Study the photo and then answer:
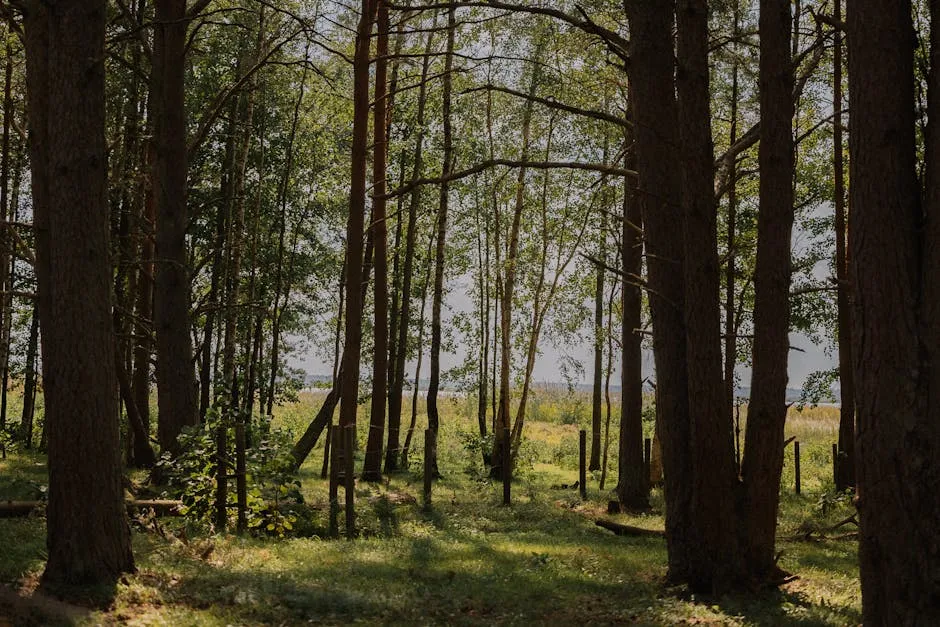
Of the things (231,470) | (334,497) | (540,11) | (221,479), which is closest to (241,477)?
(221,479)

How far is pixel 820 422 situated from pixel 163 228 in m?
28.9

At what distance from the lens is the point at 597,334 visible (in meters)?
23.8

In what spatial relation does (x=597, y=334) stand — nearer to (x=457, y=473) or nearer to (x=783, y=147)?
(x=457, y=473)

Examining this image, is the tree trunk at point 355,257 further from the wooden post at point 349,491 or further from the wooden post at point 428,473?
the wooden post at point 349,491

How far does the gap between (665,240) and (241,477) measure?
17.8 ft

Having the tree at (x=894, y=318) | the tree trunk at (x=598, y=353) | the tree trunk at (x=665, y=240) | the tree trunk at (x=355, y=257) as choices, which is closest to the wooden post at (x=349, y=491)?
the tree trunk at (x=355, y=257)

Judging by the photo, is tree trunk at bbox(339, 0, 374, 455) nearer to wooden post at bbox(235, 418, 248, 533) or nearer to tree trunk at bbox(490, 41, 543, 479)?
wooden post at bbox(235, 418, 248, 533)

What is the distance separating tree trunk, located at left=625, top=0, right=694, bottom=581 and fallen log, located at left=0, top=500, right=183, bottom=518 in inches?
227

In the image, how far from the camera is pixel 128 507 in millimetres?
10180

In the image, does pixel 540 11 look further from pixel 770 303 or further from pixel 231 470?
pixel 231 470

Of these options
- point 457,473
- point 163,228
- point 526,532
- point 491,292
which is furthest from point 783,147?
point 491,292

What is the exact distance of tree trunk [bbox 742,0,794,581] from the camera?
7754 millimetres

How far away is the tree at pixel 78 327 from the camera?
680 centimetres

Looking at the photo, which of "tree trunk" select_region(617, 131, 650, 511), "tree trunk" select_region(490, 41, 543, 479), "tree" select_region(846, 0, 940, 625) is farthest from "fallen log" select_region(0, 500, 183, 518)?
"tree trunk" select_region(490, 41, 543, 479)
